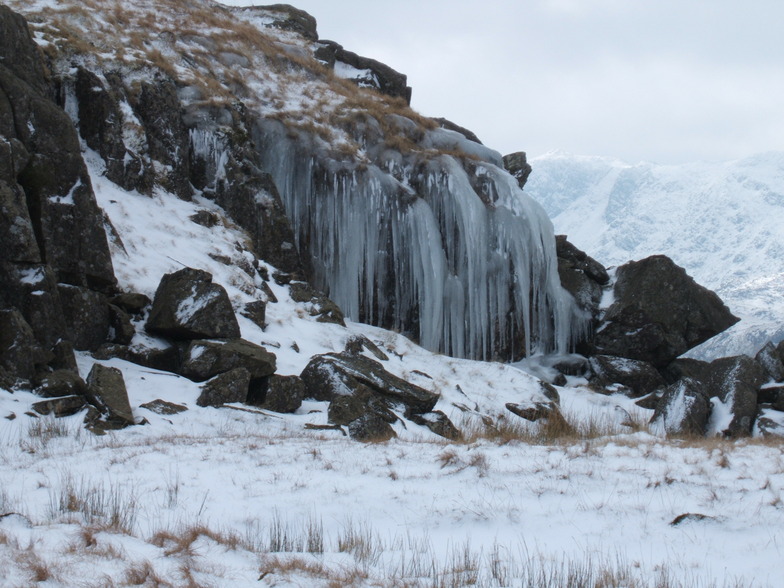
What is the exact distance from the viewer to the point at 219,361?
10500 millimetres

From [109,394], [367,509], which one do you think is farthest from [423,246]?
[367,509]

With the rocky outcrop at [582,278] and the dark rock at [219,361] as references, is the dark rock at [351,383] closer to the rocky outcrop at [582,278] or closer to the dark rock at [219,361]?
the dark rock at [219,361]

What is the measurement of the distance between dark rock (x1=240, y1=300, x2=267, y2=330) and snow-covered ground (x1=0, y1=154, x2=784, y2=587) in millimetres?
4093

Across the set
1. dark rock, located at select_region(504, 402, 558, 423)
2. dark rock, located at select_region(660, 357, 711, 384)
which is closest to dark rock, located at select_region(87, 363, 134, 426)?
dark rock, located at select_region(504, 402, 558, 423)

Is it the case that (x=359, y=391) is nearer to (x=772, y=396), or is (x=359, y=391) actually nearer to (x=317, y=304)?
(x=317, y=304)

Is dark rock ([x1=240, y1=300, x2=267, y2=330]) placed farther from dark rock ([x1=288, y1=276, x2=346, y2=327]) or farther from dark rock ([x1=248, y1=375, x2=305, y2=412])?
dark rock ([x1=248, y1=375, x2=305, y2=412])

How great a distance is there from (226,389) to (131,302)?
2554 millimetres

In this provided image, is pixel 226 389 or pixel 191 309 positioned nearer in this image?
pixel 226 389

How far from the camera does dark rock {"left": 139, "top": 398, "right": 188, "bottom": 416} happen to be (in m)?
9.05

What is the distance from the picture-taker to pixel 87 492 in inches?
192

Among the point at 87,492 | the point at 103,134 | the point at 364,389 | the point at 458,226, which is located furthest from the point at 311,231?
the point at 87,492

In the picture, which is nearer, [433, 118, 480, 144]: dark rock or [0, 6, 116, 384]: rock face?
[0, 6, 116, 384]: rock face

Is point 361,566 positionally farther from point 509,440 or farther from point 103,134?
point 103,134

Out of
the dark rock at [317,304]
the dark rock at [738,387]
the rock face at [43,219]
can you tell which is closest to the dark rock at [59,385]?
the rock face at [43,219]
